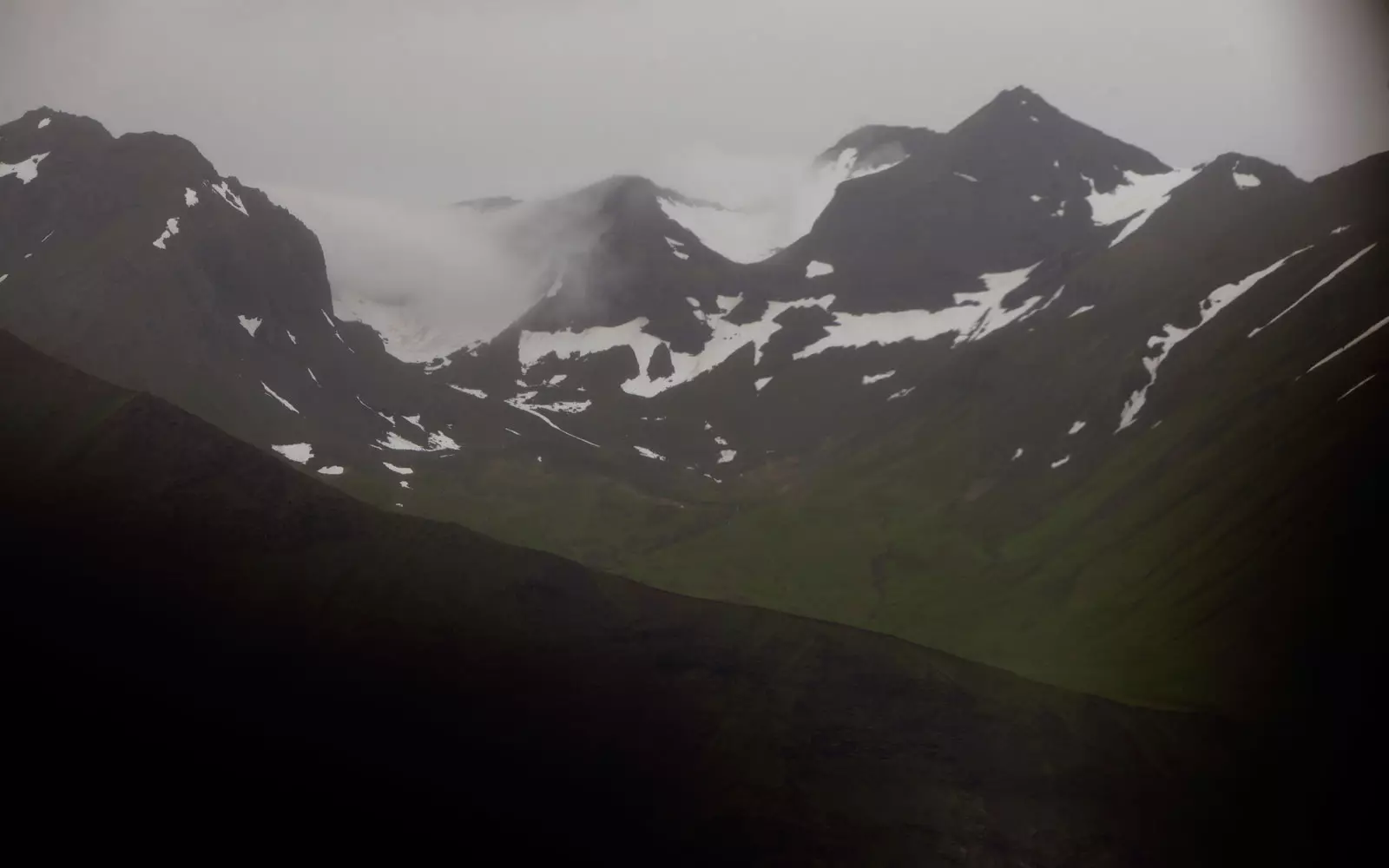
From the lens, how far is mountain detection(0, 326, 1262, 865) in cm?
4669

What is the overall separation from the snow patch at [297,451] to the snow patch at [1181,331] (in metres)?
108

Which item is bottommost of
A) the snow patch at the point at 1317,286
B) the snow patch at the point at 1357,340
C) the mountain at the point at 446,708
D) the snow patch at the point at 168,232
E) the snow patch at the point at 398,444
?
the mountain at the point at 446,708

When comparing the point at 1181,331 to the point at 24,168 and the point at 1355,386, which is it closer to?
the point at 1355,386

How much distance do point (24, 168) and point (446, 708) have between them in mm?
148418

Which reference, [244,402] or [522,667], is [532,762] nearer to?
[522,667]

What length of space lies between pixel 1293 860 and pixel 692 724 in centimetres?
3001

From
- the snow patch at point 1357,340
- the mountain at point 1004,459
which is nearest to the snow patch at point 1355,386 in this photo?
the mountain at point 1004,459

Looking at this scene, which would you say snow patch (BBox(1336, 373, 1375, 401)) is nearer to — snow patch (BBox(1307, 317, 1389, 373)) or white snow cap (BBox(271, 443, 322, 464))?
snow patch (BBox(1307, 317, 1389, 373))

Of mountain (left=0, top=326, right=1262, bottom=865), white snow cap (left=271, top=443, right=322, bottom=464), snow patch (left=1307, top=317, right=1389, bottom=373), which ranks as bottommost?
mountain (left=0, top=326, right=1262, bottom=865)

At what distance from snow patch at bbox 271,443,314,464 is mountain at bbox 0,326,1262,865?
80.9 metres

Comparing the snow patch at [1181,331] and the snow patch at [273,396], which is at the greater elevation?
the snow patch at [1181,331]

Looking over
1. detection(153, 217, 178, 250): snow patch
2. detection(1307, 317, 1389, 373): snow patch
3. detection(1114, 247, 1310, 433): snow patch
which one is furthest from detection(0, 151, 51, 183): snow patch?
detection(1307, 317, 1389, 373): snow patch

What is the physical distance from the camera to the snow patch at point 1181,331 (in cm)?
16338

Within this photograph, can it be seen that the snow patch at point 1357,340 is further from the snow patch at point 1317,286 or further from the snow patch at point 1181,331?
the snow patch at point 1181,331
